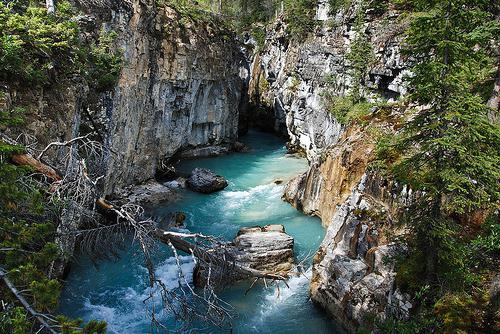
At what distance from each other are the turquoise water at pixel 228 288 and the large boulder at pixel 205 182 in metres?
0.45

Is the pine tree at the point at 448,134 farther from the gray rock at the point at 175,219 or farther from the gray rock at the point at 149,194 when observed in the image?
the gray rock at the point at 149,194

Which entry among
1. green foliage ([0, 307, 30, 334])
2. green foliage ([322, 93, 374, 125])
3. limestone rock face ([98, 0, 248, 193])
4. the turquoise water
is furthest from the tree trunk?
green foliage ([322, 93, 374, 125])

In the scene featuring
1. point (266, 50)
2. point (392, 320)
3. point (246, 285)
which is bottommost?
point (246, 285)

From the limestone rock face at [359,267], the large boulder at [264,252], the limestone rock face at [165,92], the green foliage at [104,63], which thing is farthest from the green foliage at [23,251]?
the green foliage at [104,63]

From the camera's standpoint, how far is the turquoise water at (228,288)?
40.5 feet

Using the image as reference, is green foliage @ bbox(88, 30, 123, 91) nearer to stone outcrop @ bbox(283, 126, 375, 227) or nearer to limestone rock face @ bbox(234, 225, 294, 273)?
limestone rock face @ bbox(234, 225, 294, 273)

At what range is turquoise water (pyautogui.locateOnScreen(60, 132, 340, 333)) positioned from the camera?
40.5 ft

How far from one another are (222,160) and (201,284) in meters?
18.5

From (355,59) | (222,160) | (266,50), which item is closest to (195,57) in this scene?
(222,160)

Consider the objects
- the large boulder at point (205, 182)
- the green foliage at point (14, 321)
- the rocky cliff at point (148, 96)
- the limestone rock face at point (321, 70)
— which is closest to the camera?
the green foliage at point (14, 321)

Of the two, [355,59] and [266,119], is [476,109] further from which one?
[266,119]

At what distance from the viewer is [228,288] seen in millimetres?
13656

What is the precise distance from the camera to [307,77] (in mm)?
30531

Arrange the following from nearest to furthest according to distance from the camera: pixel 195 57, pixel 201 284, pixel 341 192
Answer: pixel 201 284, pixel 341 192, pixel 195 57
